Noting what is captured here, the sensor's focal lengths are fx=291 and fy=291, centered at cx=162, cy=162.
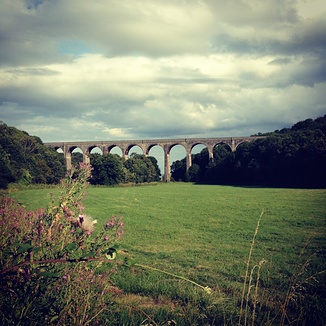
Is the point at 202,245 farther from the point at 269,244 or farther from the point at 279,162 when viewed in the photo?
the point at 279,162

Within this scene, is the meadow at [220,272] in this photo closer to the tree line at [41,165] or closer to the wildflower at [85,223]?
the wildflower at [85,223]

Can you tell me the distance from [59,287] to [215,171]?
194 feet

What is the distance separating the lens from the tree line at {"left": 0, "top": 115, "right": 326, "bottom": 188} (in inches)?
1459

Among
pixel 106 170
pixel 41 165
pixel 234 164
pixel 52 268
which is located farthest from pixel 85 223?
pixel 234 164

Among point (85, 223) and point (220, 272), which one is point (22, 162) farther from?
point (85, 223)

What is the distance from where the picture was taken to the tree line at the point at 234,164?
37.1 m

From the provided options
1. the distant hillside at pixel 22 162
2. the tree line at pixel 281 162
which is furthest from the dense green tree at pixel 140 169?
the distant hillside at pixel 22 162

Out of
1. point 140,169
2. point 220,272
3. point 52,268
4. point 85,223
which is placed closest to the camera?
point 85,223

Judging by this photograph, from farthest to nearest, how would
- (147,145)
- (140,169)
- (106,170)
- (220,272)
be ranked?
(147,145), (140,169), (106,170), (220,272)

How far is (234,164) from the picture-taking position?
5569 centimetres

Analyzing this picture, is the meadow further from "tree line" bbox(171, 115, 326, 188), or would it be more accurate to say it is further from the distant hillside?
"tree line" bbox(171, 115, 326, 188)

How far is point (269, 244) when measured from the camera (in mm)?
8555

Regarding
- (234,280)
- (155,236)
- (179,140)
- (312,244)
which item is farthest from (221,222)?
(179,140)

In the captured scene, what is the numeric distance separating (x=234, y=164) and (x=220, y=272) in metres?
51.4
